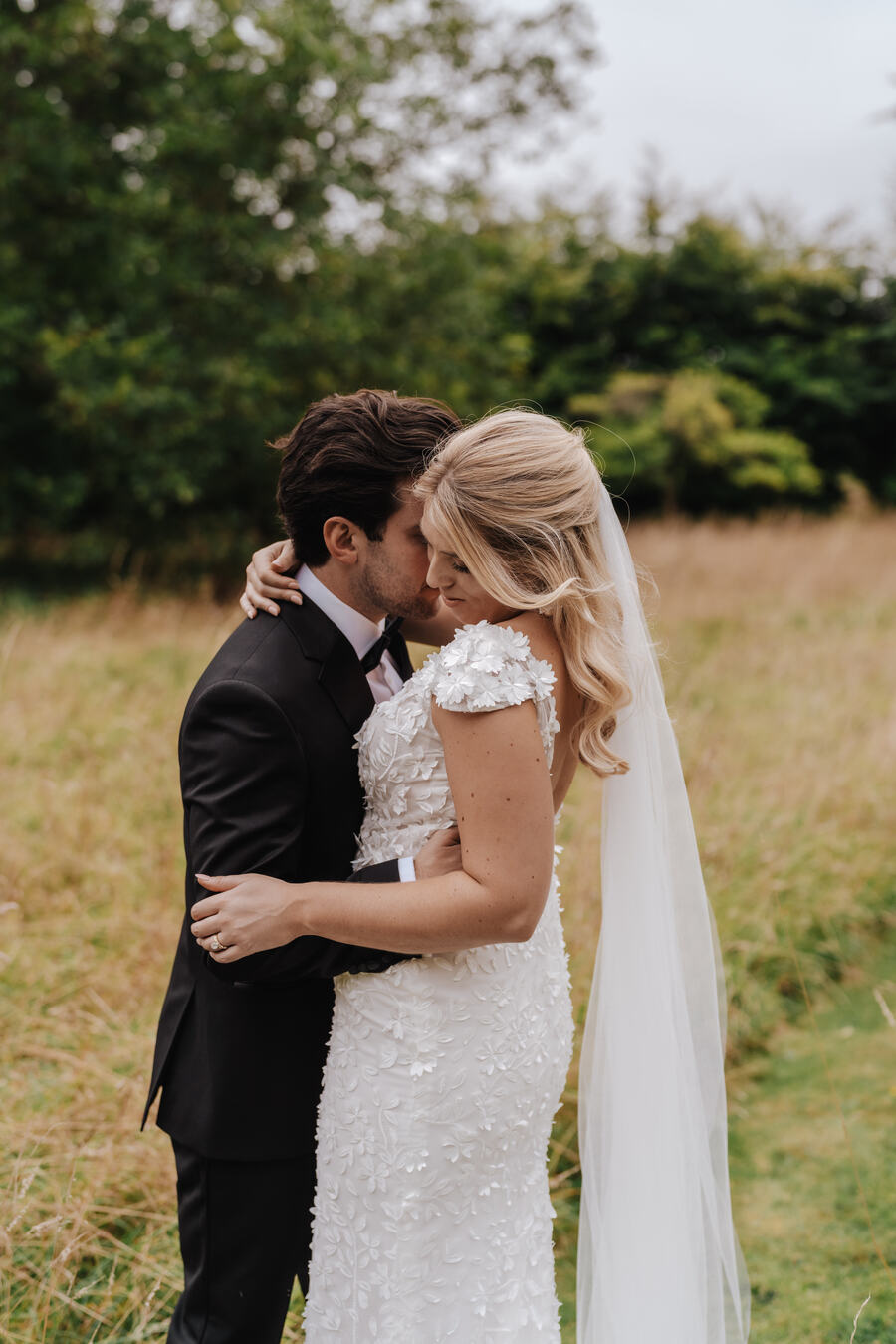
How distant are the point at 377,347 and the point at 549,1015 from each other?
34.5 feet

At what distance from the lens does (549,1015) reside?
6.95 ft

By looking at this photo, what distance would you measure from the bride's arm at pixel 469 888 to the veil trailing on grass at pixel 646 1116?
562mm

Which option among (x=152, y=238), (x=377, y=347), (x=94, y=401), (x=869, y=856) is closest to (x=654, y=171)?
(x=377, y=347)

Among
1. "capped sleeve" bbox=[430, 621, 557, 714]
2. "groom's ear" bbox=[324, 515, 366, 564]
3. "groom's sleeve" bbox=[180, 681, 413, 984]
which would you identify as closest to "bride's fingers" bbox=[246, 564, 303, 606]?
"groom's ear" bbox=[324, 515, 366, 564]

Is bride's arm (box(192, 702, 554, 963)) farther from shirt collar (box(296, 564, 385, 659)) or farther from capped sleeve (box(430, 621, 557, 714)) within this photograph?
shirt collar (box(296, 564, 385, 659))

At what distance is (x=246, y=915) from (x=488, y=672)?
1.96 ft

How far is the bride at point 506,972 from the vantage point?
1812 millimetres

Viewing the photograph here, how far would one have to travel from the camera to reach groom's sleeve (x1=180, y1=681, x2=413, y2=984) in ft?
6.26

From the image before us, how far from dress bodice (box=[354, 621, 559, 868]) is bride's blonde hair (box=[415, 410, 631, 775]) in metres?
0.10

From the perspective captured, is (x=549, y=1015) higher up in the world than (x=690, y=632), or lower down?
higher up

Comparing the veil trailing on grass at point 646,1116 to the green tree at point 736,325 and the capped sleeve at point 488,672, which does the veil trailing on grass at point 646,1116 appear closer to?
the capped sleeve at point 488,672

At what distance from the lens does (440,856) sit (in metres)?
1.88

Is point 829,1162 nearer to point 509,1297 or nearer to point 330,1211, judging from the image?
point 509,1297

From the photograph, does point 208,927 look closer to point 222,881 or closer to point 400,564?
point 222,881
